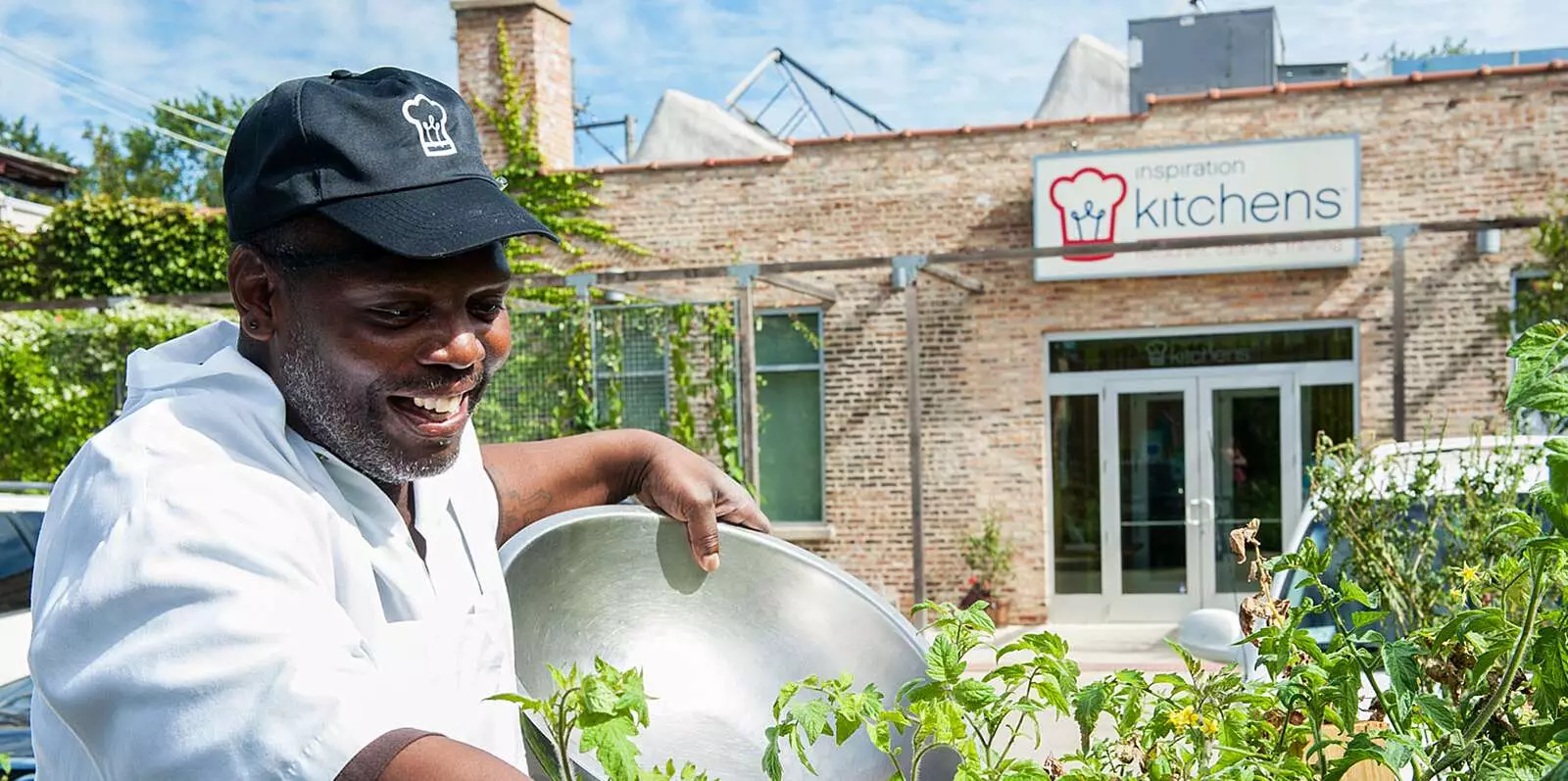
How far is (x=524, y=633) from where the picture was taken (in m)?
1.72

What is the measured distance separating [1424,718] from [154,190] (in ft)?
180

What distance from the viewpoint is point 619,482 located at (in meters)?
2.17

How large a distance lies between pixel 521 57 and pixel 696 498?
11774 millimetres

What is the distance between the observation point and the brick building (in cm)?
1106

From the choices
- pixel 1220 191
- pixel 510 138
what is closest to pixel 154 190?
pixel 510 138

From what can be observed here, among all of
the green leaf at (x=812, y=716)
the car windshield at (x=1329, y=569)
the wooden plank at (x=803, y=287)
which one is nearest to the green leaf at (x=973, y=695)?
the green leaf at (x=812, y=716)

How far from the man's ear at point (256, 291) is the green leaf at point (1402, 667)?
1182 millimetres

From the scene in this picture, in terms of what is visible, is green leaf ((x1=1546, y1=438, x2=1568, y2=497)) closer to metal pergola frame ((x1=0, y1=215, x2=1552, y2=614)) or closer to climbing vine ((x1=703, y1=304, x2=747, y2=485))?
metal pergola frame ((x1=0, y1=215, x2=1552, y2=614))

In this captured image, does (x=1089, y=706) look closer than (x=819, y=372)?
Yes

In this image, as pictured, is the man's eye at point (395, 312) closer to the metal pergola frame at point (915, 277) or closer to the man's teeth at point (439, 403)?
the man's teeth at point (439, 403)

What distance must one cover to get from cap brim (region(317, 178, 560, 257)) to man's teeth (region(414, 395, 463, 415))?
0.19m

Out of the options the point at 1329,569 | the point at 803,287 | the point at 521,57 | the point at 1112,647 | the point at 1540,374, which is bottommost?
the point at 1112,647

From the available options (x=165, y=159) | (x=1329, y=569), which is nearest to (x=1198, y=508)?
(x=1329, y=569)

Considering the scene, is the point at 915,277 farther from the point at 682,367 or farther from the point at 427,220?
the point at 427,220
